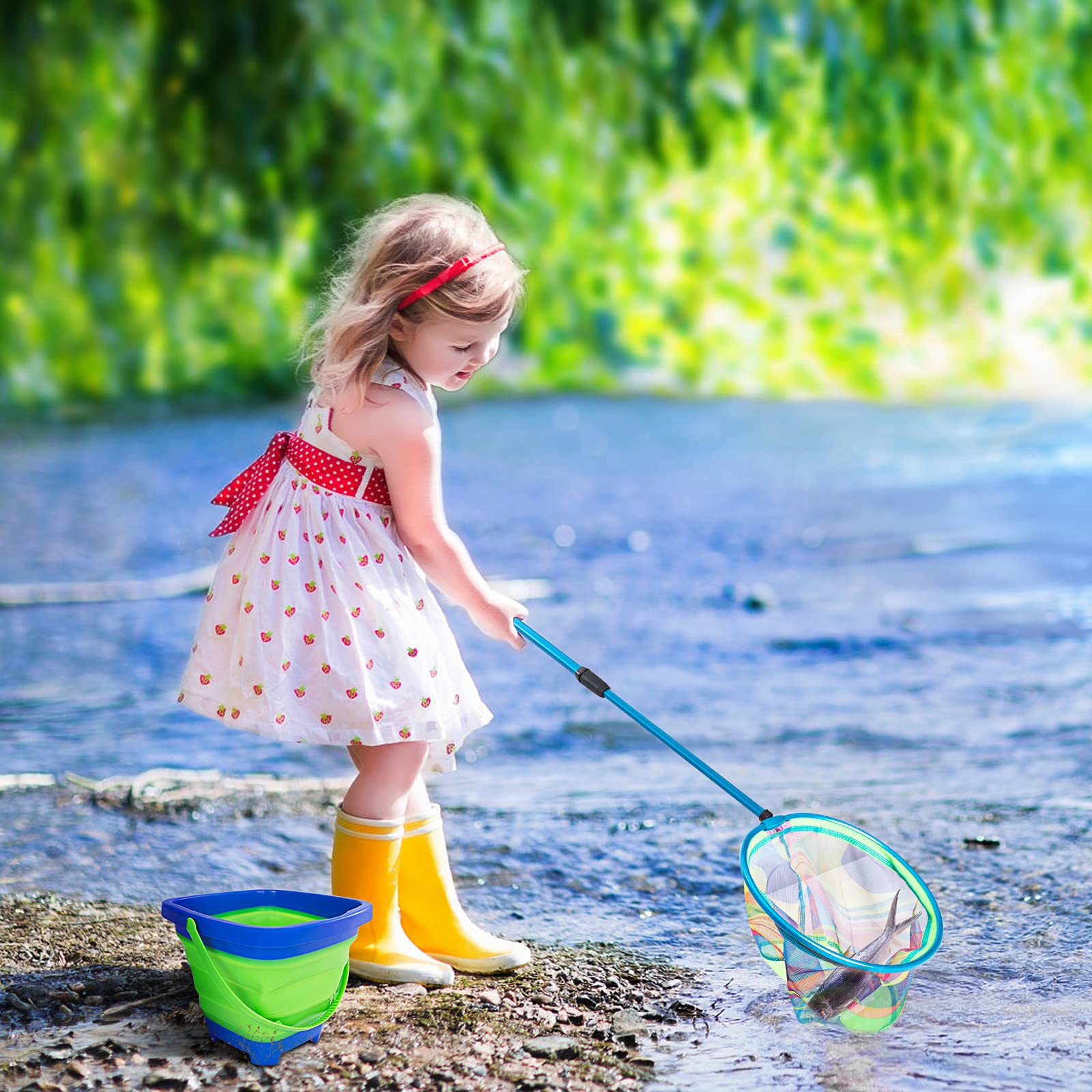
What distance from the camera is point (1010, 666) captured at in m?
3.54

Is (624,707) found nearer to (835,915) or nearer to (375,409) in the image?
(835,915)

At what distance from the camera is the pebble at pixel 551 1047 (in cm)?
146

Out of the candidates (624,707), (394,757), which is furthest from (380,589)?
(624,707)

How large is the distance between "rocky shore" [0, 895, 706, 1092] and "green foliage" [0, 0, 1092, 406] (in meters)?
5.04

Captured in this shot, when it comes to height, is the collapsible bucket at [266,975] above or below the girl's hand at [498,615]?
below

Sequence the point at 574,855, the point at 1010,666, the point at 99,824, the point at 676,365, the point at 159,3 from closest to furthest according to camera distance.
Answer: the point at 574,855, the point at 99,824, the point at 1010,666, the point at 159,3, the point at 676,365

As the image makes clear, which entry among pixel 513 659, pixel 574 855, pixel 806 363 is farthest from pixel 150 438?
pixel 574 855

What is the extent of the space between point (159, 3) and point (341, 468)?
5312 mm

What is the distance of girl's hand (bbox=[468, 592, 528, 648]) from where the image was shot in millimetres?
1718

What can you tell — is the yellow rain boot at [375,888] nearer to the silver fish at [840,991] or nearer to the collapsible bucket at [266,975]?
the collapsible bucket at [266,975]

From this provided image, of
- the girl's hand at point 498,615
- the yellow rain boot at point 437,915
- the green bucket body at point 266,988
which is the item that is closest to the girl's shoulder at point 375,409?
the girl's hand at point 498,615

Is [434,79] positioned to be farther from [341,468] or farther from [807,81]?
[341,468]

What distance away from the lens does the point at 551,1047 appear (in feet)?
4.85

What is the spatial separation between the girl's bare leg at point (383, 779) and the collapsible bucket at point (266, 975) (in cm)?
19
